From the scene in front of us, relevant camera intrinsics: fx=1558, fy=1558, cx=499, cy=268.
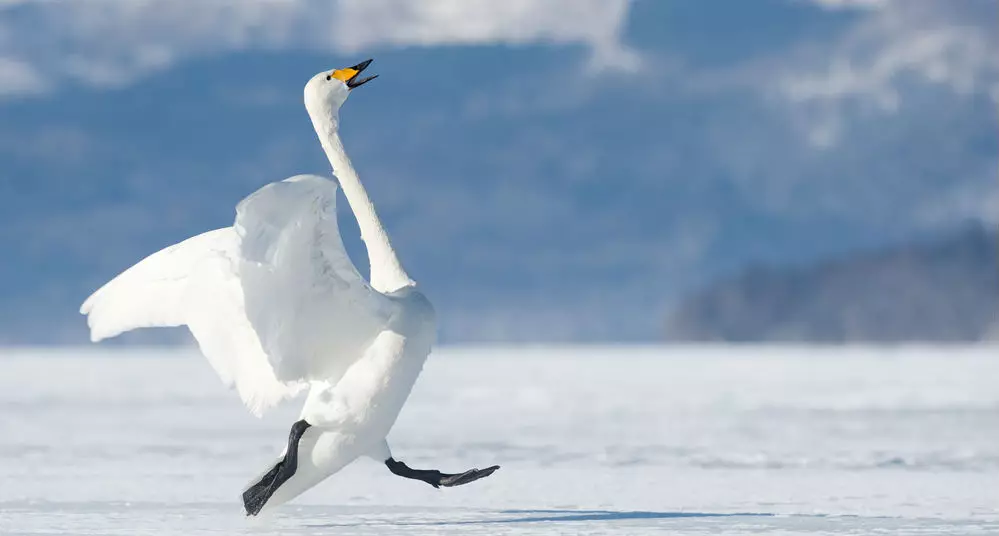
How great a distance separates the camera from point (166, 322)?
→ 7.50 meters

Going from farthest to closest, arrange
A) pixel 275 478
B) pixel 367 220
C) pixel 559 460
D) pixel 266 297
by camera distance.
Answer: pixel 559 460 < pixel 367 220 < pixel 275 478 < pixel 266 297

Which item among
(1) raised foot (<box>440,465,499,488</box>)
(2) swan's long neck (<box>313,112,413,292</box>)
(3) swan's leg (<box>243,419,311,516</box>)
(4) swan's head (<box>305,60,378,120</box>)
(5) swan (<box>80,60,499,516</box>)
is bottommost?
(3) swan's leg (<box>243,419,311,516</box>)

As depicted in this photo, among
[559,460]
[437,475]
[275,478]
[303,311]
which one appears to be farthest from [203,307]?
[559,460]

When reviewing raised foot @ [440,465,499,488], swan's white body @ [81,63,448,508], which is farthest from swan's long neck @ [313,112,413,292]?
raised foot @ [440,465,499,488]

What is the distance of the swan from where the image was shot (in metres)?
6.45

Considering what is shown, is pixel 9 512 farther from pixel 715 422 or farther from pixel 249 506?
pixel 715 422

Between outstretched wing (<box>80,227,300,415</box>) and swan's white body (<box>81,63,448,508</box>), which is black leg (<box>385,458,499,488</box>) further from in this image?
outstretched wing (<box>80,227,300,415</box>)

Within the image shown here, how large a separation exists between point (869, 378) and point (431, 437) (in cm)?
1129

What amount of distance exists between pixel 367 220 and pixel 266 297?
1065mm

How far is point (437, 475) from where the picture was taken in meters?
8.20

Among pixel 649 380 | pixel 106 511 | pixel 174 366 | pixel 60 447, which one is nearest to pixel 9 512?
pixel 106 511

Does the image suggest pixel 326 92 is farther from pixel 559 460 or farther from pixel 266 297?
pixel 559 460

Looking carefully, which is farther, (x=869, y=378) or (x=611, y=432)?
(x=869, y=378)

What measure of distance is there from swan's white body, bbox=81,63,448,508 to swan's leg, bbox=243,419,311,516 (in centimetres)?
6
